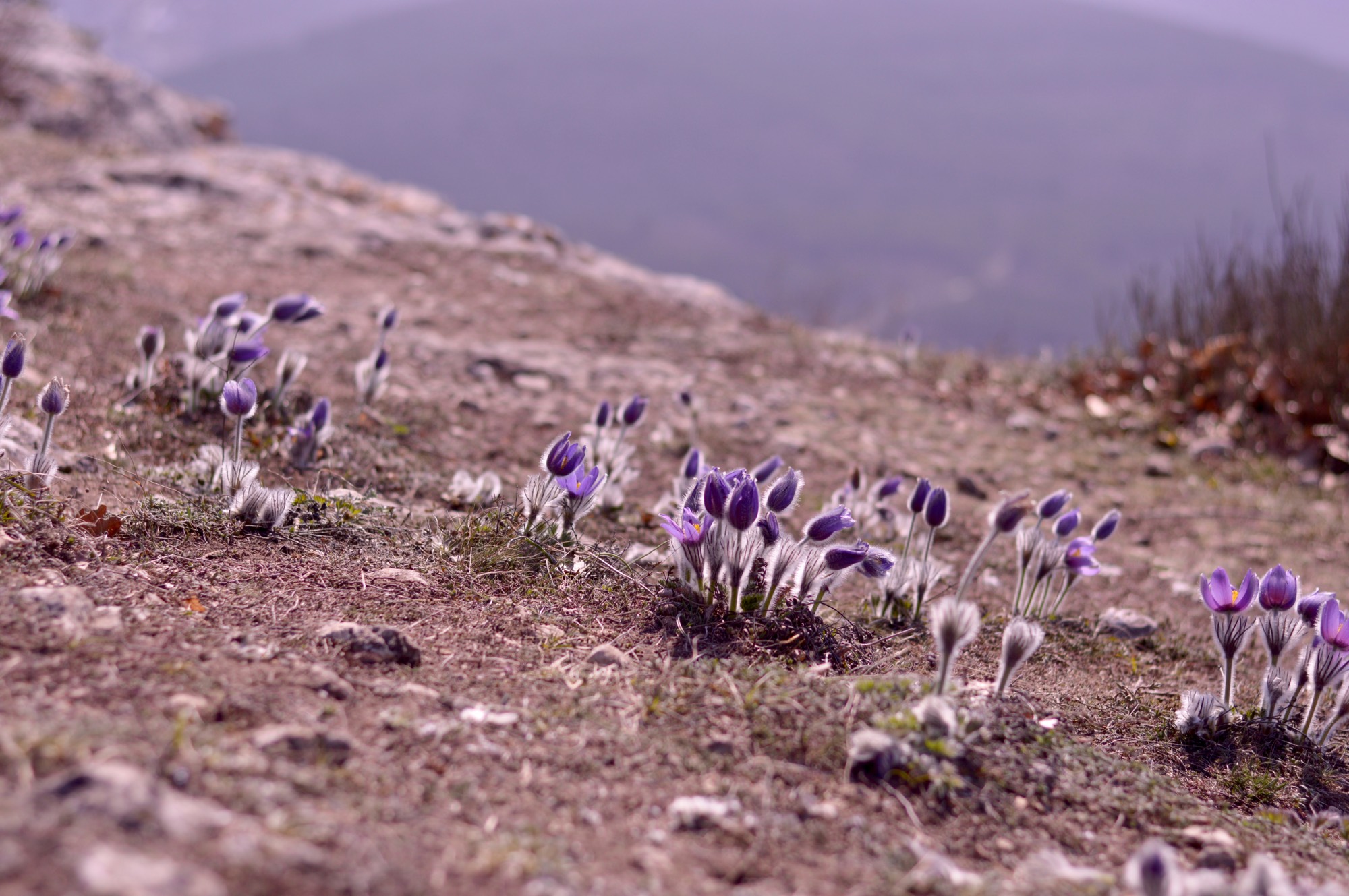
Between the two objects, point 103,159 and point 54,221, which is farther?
point 103,159

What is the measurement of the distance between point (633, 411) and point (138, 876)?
265cm

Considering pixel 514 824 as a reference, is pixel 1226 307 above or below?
above

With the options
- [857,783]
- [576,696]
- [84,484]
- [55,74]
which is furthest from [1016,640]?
[55,74]

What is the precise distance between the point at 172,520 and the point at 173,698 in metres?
1.05

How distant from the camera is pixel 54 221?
684cm

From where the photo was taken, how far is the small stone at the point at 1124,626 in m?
3.51

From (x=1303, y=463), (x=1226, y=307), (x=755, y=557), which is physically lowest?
(x=755, y=557)

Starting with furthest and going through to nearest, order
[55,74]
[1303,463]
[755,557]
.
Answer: [55,74] → [1303,463] → [755,557]

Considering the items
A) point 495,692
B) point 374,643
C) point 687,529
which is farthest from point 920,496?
point 374,643

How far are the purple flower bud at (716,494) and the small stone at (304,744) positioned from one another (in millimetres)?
1110

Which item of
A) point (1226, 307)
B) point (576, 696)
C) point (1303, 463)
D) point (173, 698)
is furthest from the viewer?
point (1226, 307)

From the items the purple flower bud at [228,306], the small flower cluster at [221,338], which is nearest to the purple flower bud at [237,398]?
the small flower cluster at [221,338]

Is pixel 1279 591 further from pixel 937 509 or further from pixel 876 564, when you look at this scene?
pixel 876 564

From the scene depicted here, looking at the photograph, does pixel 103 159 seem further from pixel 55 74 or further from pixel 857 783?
pixel 857 783
